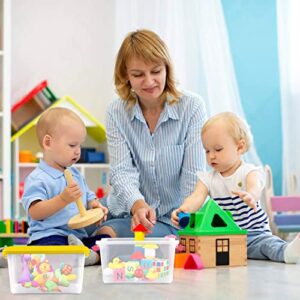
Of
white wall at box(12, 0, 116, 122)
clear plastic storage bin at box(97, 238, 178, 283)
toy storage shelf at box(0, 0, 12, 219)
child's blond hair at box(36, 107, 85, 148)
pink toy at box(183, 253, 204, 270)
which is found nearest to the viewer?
clear plastic storage bin at box(97, 238, 178, 283)

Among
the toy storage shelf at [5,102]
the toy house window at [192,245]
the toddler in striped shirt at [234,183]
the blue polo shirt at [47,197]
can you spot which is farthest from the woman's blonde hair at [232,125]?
the toy storage shelf at [5,102]

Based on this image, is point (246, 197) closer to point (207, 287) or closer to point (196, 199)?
point (196, 199)

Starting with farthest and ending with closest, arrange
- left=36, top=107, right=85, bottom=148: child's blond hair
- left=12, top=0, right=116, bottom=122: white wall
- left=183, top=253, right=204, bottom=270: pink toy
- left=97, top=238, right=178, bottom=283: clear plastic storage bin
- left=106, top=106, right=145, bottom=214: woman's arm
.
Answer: left=12, top=0, right=116, bottom=122: white wall → left=106, top=106, right=145, bottom=214: woman's arm → left=36, top=107, right=85, bottom=148: child's blond hair → left=183, top=253, right=204, bottom=270: pink toy → left=97, top=238, right=178, bottom=283: clear plastic storage bin

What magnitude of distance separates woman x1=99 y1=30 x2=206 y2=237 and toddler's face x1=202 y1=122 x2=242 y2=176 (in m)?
0.23

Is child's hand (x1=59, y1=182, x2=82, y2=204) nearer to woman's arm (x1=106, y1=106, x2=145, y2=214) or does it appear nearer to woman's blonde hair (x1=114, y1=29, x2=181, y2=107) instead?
woman's arm (x1=106, y1=106, x2=145, y2=214)

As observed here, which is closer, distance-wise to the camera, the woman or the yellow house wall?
the yellow house wall

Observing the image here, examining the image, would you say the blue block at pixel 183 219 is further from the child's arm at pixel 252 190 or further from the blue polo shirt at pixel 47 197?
the blue polo shirt at pixel 47 197

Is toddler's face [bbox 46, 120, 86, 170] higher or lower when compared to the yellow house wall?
higher

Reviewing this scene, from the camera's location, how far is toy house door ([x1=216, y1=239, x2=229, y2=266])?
194 centimetres

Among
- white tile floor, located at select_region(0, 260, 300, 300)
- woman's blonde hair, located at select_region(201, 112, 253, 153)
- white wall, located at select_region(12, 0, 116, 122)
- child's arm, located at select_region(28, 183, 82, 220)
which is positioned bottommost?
white tile floor, located at select_region(0, 260, 300, 300)

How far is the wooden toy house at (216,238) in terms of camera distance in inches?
75.4

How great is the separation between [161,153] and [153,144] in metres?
0.04

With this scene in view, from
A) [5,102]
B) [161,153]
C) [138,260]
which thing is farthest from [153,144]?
[5,102]

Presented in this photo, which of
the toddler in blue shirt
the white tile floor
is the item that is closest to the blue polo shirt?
the toddler in blue shirt
